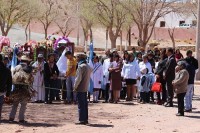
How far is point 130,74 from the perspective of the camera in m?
17.1

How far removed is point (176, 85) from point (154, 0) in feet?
74.3

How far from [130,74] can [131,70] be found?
5.6 inches

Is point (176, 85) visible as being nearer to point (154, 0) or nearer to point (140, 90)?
point (140, 90)

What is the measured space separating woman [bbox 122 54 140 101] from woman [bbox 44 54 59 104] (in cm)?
246

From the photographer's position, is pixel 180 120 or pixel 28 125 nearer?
pixel 28 125

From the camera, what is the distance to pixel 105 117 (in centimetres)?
1356

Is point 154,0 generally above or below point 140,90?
above

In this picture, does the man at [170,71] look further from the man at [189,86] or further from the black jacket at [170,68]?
the man at [189,86]

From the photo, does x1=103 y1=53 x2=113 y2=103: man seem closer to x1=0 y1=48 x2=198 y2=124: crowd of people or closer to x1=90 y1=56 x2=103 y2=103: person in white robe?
x1=0 y1=48 x2=198 y2=124: crowd of people

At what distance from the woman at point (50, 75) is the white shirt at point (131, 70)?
245 centimetres

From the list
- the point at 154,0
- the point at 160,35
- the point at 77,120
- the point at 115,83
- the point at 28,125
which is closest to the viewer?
the point at 28,125

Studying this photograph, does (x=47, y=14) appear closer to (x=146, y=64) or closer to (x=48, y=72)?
(x=146, y=64)

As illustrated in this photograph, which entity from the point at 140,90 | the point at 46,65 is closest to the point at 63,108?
the point at 46,65

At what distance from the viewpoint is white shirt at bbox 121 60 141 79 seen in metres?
17.1
